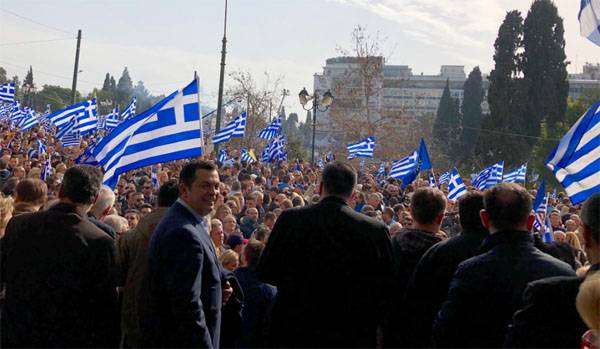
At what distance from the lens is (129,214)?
368 inches

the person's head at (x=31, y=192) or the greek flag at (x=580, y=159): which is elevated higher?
the greek flag at (x=580, y=159)

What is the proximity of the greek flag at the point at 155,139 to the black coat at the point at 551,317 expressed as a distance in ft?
16.5

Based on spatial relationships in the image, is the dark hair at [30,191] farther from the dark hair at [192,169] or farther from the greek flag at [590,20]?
the greek flag at [590,20]

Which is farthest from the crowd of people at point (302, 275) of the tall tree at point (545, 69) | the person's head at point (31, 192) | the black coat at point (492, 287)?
the tall tree at point (545, 69)

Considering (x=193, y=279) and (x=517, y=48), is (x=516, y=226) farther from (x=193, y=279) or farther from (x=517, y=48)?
(x=517, y=48)

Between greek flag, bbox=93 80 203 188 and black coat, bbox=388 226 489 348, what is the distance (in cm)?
367

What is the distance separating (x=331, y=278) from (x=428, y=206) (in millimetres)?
1096

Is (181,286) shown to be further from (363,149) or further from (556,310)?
(363,149)

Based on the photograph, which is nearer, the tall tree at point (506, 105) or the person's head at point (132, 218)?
the person's head at point (132, 218)

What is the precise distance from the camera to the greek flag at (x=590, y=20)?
688 cm

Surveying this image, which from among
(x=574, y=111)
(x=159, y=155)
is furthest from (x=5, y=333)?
(x=574, y=111)

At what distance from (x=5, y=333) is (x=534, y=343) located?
290cm

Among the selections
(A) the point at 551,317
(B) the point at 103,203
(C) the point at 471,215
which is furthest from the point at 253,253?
(A) the point at 551,317

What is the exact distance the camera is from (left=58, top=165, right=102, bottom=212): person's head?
4.54 metres
